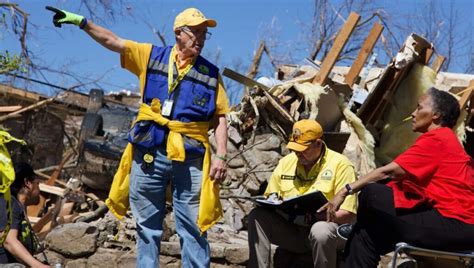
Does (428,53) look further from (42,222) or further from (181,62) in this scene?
(42,222)

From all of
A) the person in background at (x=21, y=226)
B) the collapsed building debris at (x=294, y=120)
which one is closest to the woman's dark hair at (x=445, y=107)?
the collapsed building debris at (x=294, y=120)

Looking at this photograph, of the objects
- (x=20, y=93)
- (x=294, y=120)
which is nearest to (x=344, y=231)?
(x=294, y=120)

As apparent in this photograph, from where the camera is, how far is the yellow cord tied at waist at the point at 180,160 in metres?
4.76

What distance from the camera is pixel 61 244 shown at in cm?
649

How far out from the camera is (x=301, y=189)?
5656 mm

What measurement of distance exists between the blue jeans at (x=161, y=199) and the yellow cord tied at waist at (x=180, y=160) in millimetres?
63

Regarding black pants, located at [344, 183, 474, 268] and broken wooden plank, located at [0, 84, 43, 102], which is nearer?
black pants, located at [344, 183, 474, 268]

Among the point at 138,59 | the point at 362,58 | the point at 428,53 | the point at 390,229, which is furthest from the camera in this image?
the point at 362,58

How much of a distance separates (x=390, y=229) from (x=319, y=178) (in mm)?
1210

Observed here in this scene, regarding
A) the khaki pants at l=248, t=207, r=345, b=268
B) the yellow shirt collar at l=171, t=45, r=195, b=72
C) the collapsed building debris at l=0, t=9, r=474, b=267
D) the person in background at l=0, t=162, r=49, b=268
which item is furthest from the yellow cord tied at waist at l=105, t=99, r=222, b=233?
the collapsed building debris at l=0, t=9, r=474, b=267

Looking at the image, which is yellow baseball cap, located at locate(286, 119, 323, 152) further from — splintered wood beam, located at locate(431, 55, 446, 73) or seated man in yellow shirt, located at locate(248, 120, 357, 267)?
splintered wood beam, located at locate(431, 55, 446, 73)

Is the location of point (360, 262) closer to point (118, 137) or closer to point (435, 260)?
point (435, 260)

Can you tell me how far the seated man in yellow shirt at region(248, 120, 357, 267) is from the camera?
17.8 feet

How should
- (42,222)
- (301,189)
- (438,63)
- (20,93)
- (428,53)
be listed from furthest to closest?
1. (20,93)
2. (42,222)
3. (438,63)
4. (428,53)
5. (301,189)
